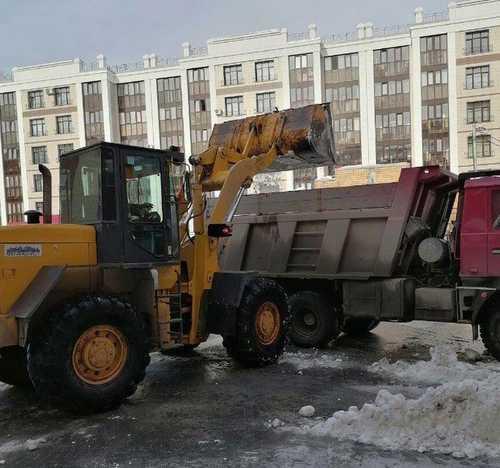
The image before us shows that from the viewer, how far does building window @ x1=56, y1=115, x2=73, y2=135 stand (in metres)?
61.2

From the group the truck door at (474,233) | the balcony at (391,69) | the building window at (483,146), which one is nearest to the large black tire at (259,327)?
the truck door at (474,233)

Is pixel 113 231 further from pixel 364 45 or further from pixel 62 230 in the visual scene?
pixel 364 45

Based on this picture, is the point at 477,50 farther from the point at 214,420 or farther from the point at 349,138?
the point at 214,420

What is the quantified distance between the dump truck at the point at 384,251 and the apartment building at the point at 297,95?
30.8 meters

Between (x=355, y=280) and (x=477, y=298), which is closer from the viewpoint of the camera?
(x=477, y=298)

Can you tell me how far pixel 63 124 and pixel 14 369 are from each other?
194 feet

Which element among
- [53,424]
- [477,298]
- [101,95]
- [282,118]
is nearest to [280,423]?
[53,424]

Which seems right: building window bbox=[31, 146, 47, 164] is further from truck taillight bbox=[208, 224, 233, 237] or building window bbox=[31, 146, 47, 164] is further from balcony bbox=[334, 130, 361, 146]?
truck taillight bbox=[208, 224, 233, 237]

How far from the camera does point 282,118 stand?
26.0ft

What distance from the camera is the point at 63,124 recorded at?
61500 mm

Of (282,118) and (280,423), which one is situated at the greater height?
(282,118)

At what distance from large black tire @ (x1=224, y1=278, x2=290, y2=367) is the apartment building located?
32623 millimetres

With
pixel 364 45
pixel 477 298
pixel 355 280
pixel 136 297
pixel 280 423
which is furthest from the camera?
pixel 364 45

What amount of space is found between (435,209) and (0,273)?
618 cm
